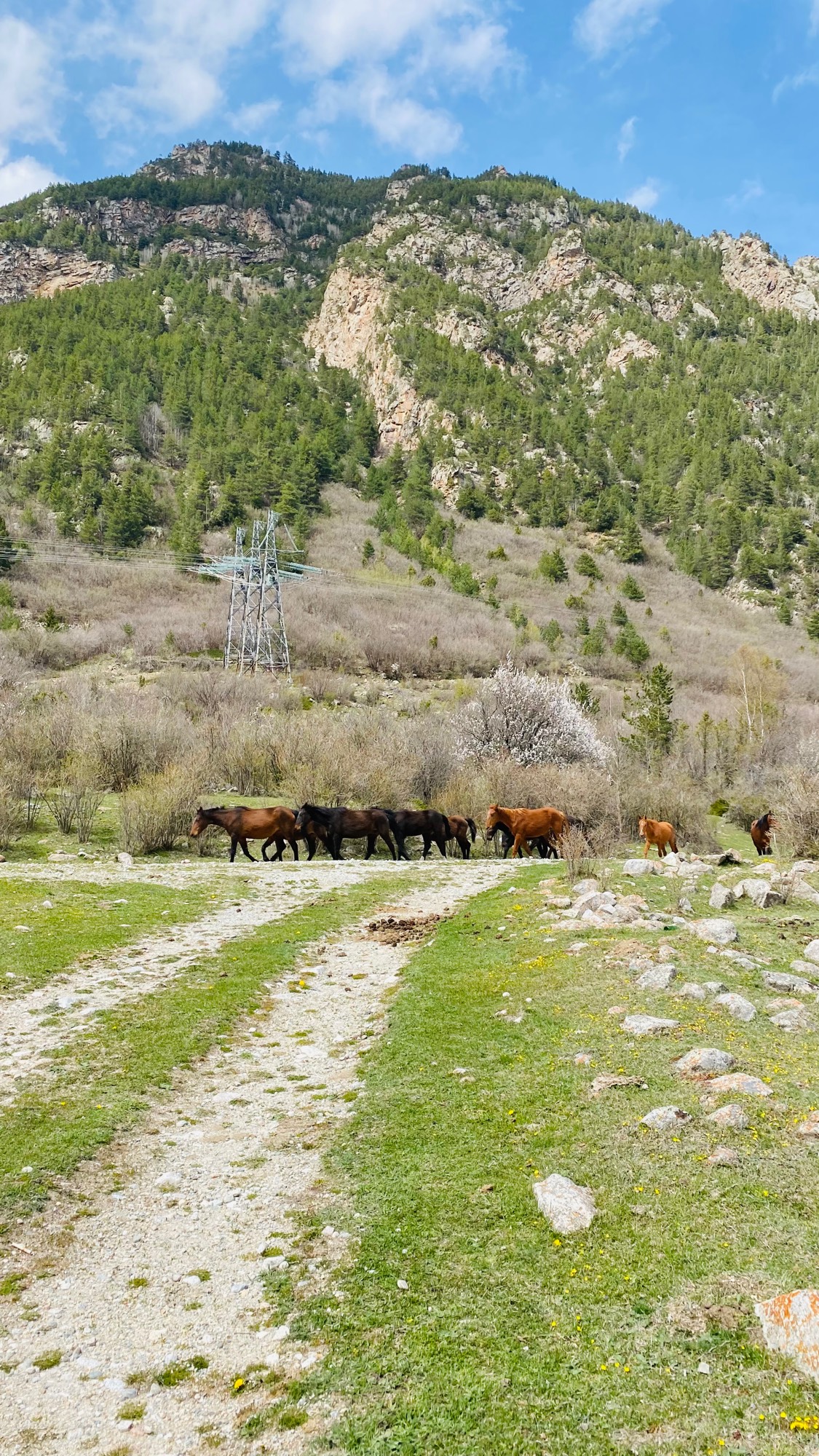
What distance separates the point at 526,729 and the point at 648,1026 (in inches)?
1083

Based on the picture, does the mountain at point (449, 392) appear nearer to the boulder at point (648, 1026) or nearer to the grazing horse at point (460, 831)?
the grazing horse at point (460, 831)

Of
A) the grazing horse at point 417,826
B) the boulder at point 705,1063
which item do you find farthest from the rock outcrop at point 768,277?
the boulder at point 705,1063

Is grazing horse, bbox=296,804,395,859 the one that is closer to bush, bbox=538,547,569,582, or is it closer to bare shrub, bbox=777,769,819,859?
bare shrub, bbox=777,769,819,859

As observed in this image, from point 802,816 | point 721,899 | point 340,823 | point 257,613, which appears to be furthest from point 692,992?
point 257,613

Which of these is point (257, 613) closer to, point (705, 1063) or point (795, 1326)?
point (705, 1063)

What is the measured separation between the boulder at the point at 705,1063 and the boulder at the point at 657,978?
2.13m

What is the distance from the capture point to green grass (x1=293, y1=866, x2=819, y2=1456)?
336cm

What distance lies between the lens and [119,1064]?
7797mm

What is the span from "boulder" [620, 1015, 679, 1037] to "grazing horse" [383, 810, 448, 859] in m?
17.2

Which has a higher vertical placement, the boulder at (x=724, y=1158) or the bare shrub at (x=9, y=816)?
the bare shrub at (x=9, y=816)

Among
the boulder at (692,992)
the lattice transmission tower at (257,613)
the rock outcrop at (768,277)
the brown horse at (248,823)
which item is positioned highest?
the rock outcrop at (768,277)

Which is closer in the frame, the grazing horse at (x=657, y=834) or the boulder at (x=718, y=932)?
the boulder at (x=718, y=932)

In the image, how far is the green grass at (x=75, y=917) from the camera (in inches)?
433

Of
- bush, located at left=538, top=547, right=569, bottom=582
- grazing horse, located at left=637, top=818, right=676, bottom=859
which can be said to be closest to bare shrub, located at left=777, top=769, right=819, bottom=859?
grazing horse, located at left=637, top=818, right=676, bottom=859
